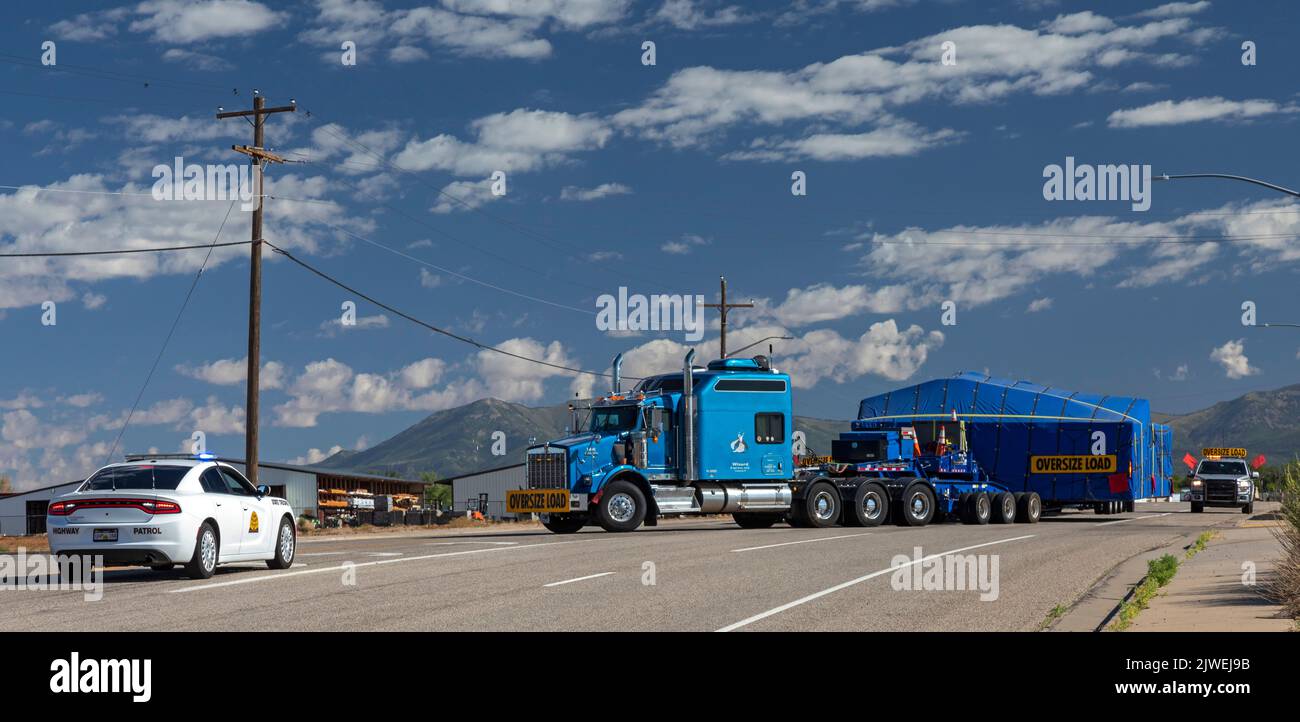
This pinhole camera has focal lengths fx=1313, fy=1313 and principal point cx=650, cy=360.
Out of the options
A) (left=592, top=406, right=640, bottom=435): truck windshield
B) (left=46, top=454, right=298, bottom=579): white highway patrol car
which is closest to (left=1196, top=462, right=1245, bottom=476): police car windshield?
(left=592, top=406, right=640, bottom=435): truck windshield

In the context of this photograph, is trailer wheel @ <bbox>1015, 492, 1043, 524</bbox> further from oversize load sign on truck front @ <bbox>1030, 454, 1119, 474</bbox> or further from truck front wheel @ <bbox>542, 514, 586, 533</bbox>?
truck front wheel @ <bbox>542, 514, 586, 533</bbox>

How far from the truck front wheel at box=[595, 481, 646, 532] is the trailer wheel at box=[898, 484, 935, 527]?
7.58 meters

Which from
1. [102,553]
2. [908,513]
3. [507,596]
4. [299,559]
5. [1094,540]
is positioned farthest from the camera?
[908,513]

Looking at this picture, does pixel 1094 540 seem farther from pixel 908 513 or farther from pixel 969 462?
pixel 969 462

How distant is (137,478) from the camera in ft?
55.8

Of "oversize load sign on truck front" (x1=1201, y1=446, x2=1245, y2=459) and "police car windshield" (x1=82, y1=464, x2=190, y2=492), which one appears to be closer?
"police car windshield" (x1=82, y1=464, x2=190, y2=492)

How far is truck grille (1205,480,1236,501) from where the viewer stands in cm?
4766

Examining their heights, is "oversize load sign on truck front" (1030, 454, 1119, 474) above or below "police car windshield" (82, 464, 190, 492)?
below

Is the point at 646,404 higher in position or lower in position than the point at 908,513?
higher

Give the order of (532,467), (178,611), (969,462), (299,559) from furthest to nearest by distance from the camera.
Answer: (969,462) → (532,467) → (299,559) → (178,611)

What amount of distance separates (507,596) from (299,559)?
854 centimetres

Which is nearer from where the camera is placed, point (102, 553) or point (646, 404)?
point (102, 553)
